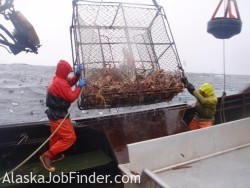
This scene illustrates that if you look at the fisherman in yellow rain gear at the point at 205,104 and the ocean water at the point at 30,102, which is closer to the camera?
the fisherman in yellow rain gear at the point at 205,104

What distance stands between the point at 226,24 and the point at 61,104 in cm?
307

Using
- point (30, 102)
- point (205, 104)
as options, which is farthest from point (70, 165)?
point (30, 102)

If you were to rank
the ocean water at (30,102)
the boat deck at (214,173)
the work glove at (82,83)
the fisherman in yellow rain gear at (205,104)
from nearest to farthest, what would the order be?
the boat deck at (214,173) → the work glove at (82,83) → the fisherman in yellow rain gear at (205,104) → the ocean water at (30,102)

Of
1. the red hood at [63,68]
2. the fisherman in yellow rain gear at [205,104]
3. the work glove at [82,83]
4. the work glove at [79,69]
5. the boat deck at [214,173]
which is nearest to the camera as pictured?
the boat deck at [214,173]

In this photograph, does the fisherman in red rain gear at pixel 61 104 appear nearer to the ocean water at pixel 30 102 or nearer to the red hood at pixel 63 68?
the red hood at pixel 63 68

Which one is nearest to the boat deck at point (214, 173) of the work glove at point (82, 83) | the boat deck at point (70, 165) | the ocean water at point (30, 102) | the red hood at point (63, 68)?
the boat deck at point (70, 165)

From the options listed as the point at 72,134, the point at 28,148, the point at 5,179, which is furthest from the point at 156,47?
the point at 5,179

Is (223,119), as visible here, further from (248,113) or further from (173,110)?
(173,110)

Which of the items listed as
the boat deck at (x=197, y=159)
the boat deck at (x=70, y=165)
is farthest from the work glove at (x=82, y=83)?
the boat deck at (x=197, y=159)

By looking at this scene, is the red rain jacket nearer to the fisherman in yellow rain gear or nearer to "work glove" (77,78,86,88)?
"work glove" (77,78,86,88)

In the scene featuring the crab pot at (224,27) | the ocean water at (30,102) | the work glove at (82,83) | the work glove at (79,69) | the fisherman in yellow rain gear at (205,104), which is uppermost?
the crab pot at (224,27)

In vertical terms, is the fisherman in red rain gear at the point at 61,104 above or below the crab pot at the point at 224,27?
below

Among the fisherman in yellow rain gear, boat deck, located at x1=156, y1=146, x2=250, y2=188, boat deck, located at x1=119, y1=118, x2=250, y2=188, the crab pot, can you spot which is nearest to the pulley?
the crab pot

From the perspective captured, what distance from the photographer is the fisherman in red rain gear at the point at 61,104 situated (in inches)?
147
